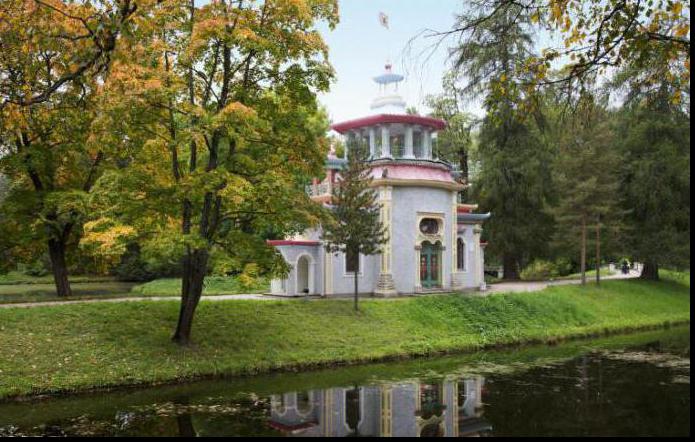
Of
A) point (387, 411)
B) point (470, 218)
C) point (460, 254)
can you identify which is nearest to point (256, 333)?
point (387, 411)

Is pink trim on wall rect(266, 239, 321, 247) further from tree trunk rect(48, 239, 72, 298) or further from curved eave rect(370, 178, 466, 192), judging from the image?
tree trunk rect(48, 239, 72, 298)

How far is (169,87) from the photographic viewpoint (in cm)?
1566

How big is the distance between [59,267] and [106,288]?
9241mm

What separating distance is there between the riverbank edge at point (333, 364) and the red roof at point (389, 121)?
10.4 m

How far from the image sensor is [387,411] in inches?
513

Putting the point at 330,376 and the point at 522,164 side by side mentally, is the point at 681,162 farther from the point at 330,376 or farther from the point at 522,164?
the point at 330,376

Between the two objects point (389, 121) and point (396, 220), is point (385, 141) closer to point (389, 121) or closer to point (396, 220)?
point (389, 121)

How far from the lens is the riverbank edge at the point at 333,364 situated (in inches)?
556

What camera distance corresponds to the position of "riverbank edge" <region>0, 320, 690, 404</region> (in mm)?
14117

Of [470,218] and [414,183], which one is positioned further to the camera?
[470,218]

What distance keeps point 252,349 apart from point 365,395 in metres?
4.65

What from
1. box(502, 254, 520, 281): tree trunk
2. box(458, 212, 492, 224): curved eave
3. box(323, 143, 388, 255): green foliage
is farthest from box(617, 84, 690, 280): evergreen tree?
box(323, 143, 388, 255): green foliage

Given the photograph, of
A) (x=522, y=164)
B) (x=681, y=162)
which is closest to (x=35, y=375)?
(x=522, y=164)

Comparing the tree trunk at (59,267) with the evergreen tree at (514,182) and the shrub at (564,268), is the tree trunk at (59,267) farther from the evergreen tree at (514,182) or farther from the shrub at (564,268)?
the shrub at (564,268)
